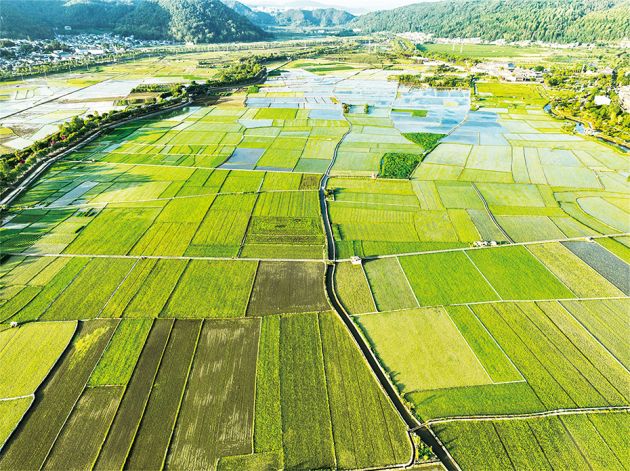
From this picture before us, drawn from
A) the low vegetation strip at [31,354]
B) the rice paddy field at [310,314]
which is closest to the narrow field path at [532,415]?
the rice paddy field at [310,314]

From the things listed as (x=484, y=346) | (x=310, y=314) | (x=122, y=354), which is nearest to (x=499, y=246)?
(x=484, y=346)

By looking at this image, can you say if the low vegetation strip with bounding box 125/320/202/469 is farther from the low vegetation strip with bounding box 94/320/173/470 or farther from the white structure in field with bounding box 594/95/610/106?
the white structure in field with bounding box 594/95/610/106

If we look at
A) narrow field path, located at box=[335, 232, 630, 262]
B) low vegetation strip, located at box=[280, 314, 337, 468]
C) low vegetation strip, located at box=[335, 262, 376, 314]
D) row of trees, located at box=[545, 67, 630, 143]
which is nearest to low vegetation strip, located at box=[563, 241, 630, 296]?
narrow field path, located at box=[335, 232, 630, 262]

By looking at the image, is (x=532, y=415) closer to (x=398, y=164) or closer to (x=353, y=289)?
(x=353, y=289)

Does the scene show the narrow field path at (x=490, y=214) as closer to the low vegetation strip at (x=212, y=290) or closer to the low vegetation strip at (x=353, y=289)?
the low vegetation strip at (x=353, y=289)

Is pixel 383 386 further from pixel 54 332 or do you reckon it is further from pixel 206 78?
pixel 206 78

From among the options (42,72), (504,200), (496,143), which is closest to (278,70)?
(42,72)

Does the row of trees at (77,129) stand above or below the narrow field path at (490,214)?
above
